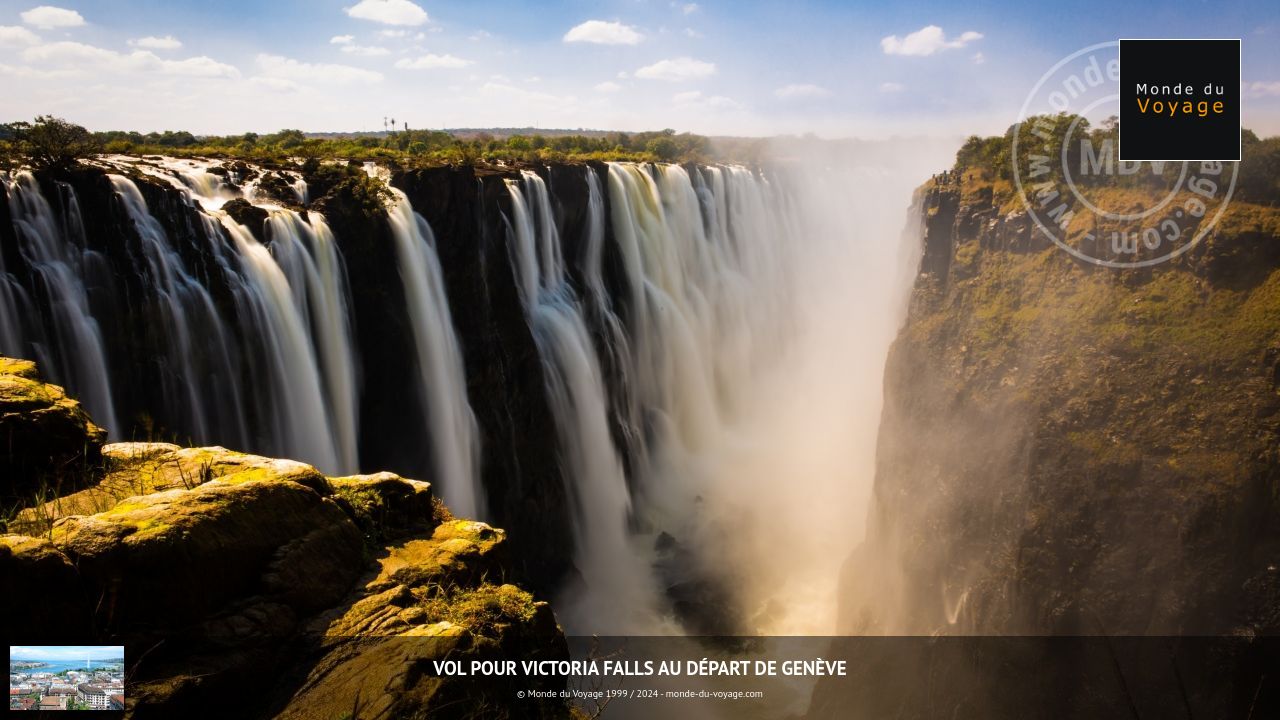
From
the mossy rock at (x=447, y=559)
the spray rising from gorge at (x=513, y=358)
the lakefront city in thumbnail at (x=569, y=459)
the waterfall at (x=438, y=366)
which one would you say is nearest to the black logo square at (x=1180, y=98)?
the lakefront city in thumbnail at (x=569, y=459)

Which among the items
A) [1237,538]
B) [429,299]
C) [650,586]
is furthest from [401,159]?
[1237,538]

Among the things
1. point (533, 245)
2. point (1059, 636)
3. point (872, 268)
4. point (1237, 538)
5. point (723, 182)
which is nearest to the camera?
point (1237, 538)

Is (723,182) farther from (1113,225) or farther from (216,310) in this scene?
(216,310)

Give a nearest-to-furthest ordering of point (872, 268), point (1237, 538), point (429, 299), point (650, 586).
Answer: point (1237, 538) → point (429, 299) → point (650, 586) → point (872, 268)

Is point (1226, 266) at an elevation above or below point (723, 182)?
below

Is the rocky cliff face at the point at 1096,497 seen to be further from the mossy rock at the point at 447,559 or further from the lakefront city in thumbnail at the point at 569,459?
the mossy rock at the point at 447,559

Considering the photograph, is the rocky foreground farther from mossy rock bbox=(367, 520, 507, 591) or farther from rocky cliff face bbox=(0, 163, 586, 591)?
rocky cliff face bbox=(0, 163, 586, 591)
